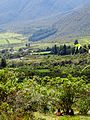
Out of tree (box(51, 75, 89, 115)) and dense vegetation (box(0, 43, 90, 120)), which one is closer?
dense vegetation (box(0, 43, 90, 120))

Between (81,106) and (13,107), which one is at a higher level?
(13,107)

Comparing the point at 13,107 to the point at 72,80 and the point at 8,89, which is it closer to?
the point at 8,89

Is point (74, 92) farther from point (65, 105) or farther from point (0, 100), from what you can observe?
point (0, 100)

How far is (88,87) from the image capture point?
60469 mm


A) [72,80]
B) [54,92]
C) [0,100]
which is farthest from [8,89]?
[72,80]

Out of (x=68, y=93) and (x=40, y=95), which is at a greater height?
(x=40, y=95)

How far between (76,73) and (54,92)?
59.1 metres

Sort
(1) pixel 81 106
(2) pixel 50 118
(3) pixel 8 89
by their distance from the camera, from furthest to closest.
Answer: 1. (1) pixel 81 106
2. (2) pixel 50 118
3. (3) pixel 8 89

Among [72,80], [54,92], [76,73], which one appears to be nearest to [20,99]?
[54,92]

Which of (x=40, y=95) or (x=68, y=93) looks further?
(x=68, y=93)

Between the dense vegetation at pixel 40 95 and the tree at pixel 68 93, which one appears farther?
the tree at pixel 68 93

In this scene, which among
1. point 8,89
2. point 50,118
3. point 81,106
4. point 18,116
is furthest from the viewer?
point 81,106

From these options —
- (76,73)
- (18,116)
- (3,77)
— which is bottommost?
(76,73)

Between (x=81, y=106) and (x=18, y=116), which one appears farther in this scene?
(x=81, y=106)
